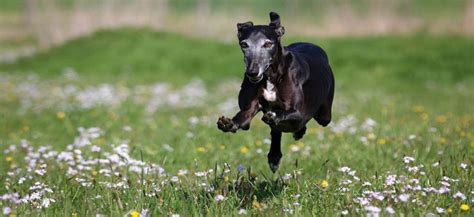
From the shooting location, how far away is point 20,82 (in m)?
17.0

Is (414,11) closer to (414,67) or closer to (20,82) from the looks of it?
(414,67)

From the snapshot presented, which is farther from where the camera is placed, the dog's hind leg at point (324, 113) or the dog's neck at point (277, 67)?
the dog's hind leg at point (324, 113)

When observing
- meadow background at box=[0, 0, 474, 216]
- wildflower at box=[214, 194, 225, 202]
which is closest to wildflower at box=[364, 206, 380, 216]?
meadow background at box=[0, 0, 474, 216]

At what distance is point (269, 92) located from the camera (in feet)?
14.7

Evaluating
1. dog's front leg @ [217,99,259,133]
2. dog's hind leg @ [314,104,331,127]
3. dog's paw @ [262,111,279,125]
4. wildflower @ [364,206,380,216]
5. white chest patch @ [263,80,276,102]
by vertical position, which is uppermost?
white chest patch @ [263,80,276,102]

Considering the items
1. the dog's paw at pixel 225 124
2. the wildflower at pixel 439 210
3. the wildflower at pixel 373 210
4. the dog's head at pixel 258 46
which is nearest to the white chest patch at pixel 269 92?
the dog's head at pixel 258 46

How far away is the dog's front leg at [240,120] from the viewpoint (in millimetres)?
4164

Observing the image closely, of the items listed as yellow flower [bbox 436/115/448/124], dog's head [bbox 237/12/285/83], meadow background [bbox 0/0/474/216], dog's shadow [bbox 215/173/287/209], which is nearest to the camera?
dog's head [bbox 237/12/285/83]

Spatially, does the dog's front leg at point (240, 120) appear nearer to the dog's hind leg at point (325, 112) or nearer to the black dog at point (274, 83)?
the black dog at point (274, 83)

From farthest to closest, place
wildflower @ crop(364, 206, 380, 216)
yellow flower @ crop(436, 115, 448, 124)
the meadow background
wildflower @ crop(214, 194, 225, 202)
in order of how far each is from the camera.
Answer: yellow flower @ crop(436, 115, 448, 124)
the meadow background
wildflower @ crop(214, 194, 225, 202)
wildflower @ crop(364, 206, 380, 216)

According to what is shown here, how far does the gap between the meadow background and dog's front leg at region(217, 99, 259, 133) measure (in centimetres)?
46

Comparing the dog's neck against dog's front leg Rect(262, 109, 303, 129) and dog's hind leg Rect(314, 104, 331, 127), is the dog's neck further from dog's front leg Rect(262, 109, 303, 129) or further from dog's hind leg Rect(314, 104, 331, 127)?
dog's hind leg Rect(314, 104, 331, 127)

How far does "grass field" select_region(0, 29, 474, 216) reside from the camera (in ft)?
Answer: 14.8

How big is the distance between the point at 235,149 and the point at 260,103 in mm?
3261
